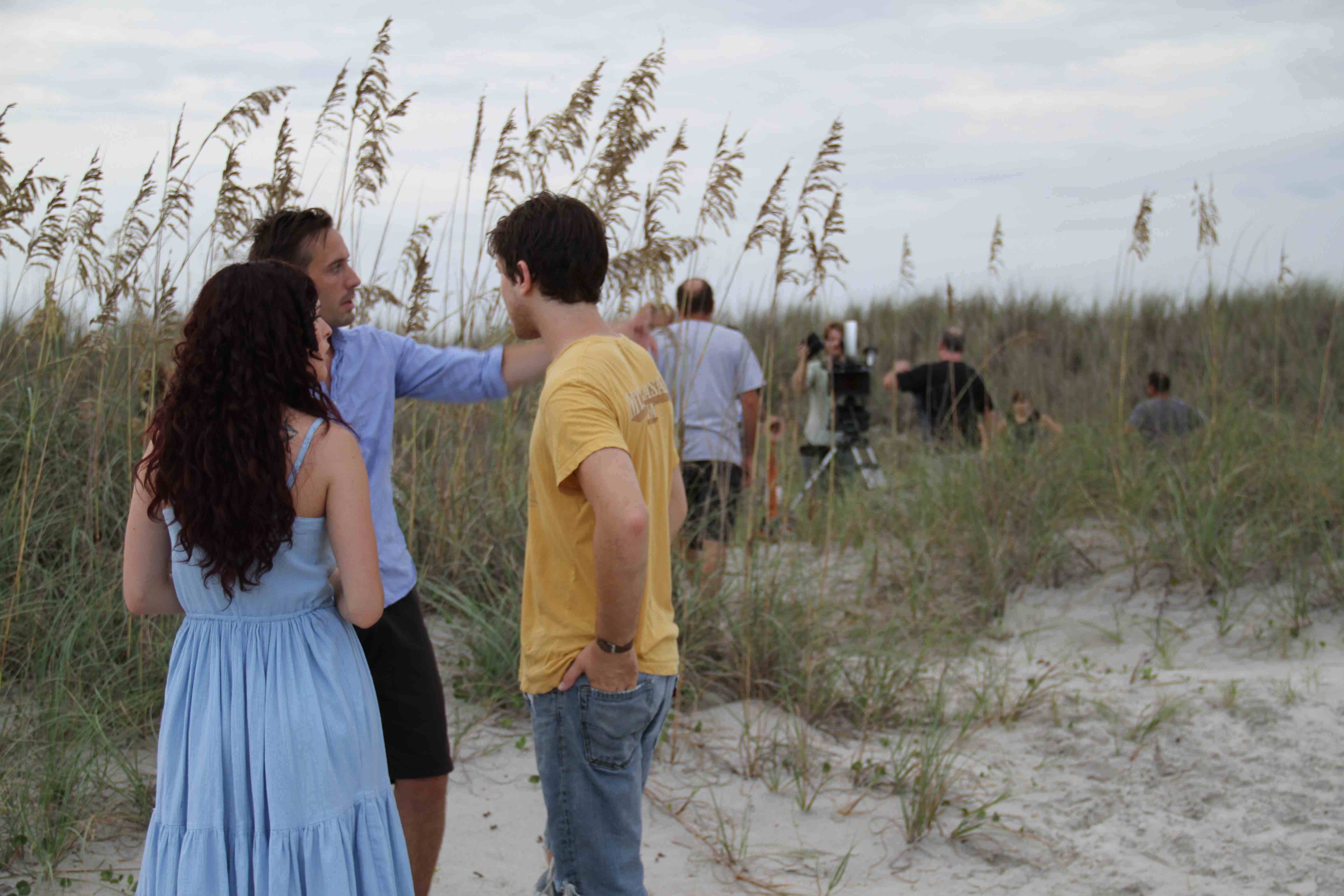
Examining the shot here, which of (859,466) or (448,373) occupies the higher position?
(448,373)

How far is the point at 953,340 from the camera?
750 centimetres

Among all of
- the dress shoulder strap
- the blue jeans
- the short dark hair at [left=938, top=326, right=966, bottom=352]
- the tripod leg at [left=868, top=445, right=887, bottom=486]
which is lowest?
the blue jeans

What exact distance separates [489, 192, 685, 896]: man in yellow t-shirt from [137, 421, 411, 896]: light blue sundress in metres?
0.33

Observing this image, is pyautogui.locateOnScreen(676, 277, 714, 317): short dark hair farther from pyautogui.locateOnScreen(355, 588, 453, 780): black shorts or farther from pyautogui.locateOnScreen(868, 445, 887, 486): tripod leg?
pyautogui.locateOnScreen(355, 588, 453, 780): black shorts

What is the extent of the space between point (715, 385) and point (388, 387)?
2.97 m

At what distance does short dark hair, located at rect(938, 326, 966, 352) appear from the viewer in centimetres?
745

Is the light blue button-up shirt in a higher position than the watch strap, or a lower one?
higher

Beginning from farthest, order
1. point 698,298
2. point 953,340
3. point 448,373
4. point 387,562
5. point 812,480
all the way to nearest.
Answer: point 953,340 < point 812,480 < point 698,298 < point 448,373 < point 387,562

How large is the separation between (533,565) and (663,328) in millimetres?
1905

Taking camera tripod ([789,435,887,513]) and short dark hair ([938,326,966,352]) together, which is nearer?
camera tripod ([789,435,887,513])

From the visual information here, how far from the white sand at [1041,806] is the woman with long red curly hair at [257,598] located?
131cm

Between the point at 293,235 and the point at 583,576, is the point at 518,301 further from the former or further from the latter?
the point at 293,235

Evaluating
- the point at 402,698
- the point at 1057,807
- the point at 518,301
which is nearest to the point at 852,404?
the point at 1057,807

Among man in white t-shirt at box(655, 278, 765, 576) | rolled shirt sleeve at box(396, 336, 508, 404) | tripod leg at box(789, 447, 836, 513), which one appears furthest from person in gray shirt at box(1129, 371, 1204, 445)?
rolled shirt sleeve at box(396, 336, 508, 404)
